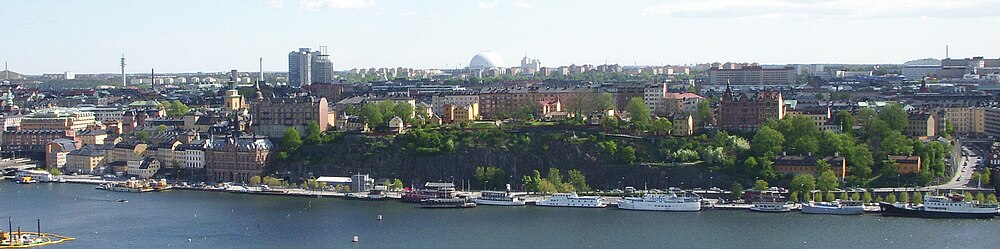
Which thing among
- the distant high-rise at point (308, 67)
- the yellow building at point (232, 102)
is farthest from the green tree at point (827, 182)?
the distant high-rise at point (308, 67)

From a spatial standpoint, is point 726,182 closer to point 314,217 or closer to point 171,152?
point 314,217

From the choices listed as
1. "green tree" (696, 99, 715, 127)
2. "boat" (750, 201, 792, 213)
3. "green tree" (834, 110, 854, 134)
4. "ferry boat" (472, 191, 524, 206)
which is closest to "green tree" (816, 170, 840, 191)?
"boat" (750, 201, 792, 213)

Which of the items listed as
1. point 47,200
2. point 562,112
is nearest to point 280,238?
point 47,200

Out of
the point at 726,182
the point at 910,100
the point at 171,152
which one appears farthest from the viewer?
the point at 910,100

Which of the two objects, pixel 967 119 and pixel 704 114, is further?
pixel 967 119

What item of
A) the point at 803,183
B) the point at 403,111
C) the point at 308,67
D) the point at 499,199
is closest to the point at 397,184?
the point at 499,199

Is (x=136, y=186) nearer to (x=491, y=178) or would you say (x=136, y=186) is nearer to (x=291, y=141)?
(x=291, y=141)
